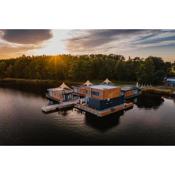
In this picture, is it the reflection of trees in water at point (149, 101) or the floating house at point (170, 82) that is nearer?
the floating house at point (170, 82)

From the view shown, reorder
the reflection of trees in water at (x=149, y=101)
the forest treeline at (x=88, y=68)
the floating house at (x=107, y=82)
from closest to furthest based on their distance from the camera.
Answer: the forest treeline at (x=88, y=68)
the floating house at (x=107, y=82)
the reflection of trees in water at (x=149, y=101)

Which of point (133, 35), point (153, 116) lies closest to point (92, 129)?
point (153, 116)

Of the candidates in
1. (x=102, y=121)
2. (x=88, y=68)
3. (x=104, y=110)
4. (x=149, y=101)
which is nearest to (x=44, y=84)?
(x=88, y=68)

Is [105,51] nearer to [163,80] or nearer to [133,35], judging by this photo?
[133,35]

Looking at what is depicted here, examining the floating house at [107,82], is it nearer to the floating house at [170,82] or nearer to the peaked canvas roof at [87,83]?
the peaked canvas roof at [87,83]

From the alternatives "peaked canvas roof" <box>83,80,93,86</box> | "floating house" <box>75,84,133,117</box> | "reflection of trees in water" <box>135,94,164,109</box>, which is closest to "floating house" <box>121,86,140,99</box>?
"reflection of trees in water" <box>135,94,164,109</box>

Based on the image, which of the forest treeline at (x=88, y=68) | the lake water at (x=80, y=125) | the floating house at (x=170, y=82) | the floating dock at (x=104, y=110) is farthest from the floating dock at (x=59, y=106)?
the floating house at (x=170, y=82)

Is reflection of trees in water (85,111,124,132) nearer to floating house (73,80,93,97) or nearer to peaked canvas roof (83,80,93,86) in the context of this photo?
floating house (73,80,93,97)
